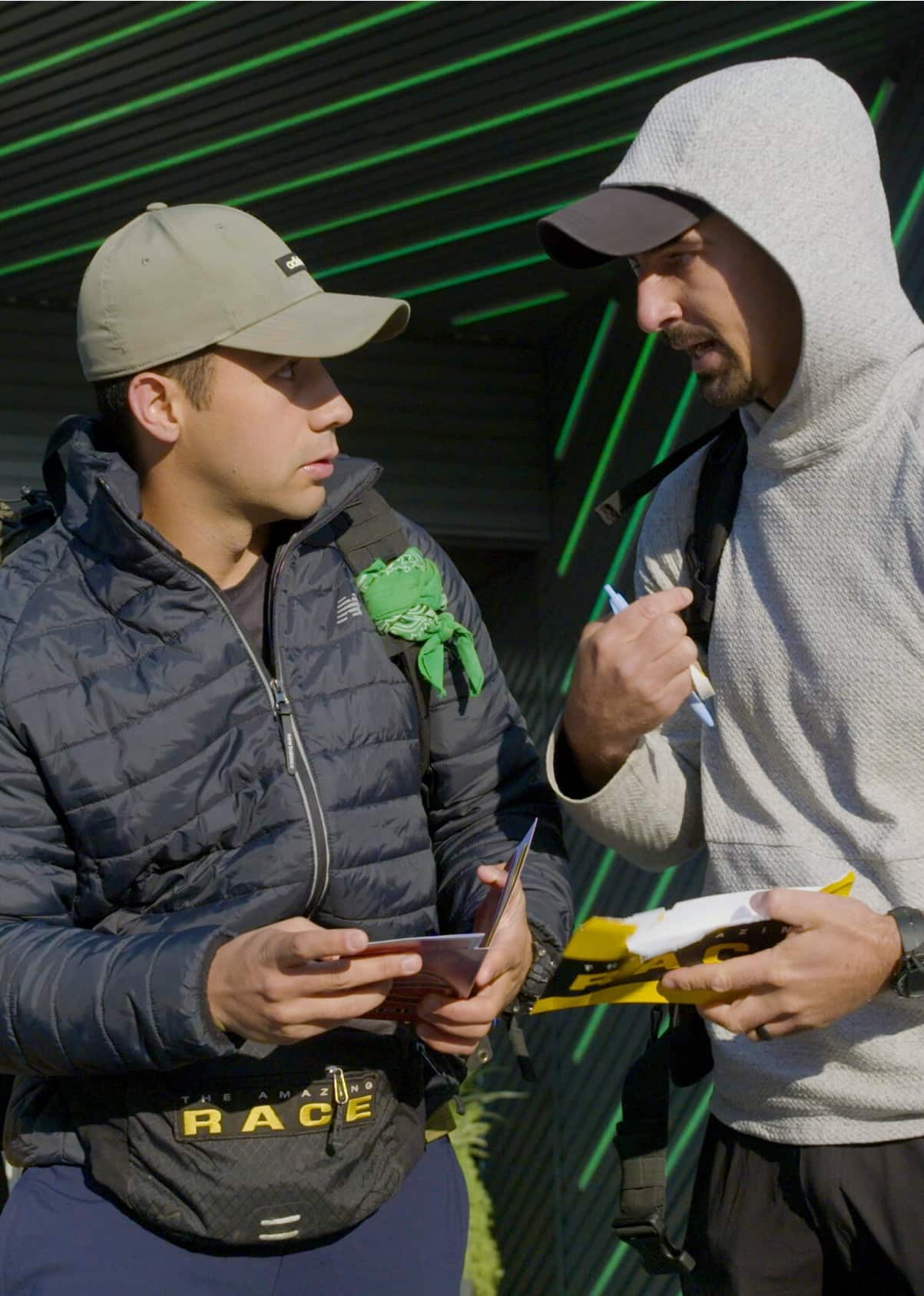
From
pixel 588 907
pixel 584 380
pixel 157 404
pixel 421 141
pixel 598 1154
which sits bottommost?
pixel 598 1154

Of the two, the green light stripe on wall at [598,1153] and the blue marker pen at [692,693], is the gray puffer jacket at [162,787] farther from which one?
the green light stripe on wall at [598,1153]

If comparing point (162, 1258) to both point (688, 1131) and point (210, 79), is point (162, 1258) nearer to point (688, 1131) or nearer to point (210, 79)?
point (210, 79)

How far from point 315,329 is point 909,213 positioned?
2862 mm

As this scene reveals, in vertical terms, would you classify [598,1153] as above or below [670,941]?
below

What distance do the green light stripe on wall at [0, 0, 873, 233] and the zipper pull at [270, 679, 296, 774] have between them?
8.56 ft

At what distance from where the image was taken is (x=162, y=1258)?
2553 millimetres

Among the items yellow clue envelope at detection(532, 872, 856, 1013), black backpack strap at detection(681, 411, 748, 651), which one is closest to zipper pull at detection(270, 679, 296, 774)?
yellow clue envelope at detection(532, 872, 856, 1013)

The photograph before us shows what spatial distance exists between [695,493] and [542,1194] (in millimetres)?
5320

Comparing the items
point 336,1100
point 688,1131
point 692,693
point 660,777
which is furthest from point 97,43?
point 688,1131

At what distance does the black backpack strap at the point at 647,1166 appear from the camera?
275cm

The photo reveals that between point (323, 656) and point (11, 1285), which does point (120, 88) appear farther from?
point (11, 1285)

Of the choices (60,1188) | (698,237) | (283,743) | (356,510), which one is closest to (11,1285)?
(60,1188)

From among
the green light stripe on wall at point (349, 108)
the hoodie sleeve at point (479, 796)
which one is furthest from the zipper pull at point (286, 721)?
the green light stripe on wall at point (349, 108)

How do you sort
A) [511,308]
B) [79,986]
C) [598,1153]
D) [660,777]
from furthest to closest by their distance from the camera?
[598,1153] < [511,308] < [660,777] < [79,986]
